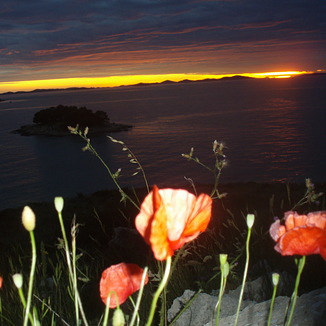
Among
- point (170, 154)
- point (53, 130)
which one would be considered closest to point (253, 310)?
point (170, 154)

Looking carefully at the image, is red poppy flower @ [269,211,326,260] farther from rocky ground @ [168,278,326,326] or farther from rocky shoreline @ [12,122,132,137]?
rocky shoreline @ [12,122,132,137]

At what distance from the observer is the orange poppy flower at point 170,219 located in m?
0.66

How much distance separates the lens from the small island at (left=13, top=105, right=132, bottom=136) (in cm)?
7894

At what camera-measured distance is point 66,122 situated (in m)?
83.9

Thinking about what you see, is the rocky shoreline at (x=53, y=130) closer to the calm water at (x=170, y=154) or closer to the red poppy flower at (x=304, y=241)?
the calm water at (x=170, y=154)

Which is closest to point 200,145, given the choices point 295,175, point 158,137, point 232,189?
point 158,137

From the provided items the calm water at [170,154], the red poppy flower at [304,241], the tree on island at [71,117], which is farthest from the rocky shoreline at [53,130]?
the red poppy flower at [304,241]

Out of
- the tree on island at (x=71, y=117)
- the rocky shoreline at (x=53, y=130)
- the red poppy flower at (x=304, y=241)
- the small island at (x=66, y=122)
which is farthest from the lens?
the rocky shoreline at (x=53, y=130)

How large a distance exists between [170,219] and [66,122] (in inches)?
3384

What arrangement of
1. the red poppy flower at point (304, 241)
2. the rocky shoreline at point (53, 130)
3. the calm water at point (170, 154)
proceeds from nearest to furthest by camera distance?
the red poppy flower at point (304, 241) < the calm water at point (170, 154) < the rocky shoreline at point (53, 130)

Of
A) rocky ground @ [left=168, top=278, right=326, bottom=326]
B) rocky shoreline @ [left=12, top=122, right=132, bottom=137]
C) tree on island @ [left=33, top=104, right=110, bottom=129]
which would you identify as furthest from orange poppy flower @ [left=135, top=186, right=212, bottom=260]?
rocky shoreline @ [left=12, top=122, right=132, bottom=137]

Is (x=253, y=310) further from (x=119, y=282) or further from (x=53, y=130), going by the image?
(x=53, y=130)

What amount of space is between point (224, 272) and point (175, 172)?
2320 inches

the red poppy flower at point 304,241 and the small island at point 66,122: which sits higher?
the red poppy flower at point 304,241
